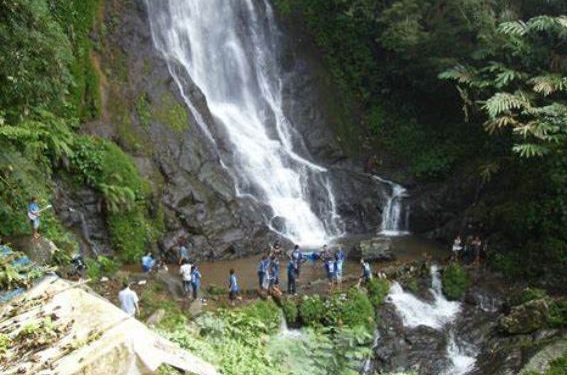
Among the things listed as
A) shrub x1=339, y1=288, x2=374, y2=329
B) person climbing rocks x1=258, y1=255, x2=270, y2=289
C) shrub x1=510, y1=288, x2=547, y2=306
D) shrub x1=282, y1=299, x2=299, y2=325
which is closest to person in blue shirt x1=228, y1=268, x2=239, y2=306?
person climbing rocks x1=258, y1=255, x2=270, y2=289

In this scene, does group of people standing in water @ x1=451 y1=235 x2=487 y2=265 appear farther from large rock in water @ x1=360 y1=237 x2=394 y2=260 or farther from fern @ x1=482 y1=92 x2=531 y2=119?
fern @ x1=482 y1=92 x2=531 y2=119

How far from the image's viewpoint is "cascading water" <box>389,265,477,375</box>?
13781mm

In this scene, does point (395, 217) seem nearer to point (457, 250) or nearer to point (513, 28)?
point (457, 250)

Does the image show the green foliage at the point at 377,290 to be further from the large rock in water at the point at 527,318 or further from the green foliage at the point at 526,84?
the green foliage at the point at 526,84

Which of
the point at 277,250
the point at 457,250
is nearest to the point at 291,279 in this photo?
the point at 277,250

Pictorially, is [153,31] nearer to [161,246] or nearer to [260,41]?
[260,41]

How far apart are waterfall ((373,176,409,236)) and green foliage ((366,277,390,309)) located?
20.7ft

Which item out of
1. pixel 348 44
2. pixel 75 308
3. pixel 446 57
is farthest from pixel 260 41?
pixel 75 308

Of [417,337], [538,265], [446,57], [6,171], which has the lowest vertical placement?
[417,337]

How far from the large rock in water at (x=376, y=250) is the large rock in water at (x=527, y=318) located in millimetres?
4629

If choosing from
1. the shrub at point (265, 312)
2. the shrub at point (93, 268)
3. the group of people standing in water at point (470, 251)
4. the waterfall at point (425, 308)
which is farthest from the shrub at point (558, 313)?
the shrub at point (93, 268)

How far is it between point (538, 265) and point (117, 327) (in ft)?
49.8

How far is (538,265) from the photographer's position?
16.4m

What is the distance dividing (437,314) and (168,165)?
962 cm
